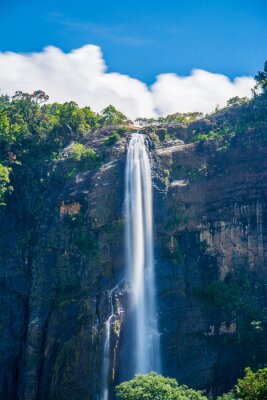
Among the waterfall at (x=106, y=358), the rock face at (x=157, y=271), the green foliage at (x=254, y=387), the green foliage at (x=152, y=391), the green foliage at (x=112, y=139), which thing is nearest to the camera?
the green foliage at (x=254, y=387)

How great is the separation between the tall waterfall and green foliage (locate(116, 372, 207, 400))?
4309mm

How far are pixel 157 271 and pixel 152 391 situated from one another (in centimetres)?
765

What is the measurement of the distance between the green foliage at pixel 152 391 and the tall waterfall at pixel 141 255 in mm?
4309

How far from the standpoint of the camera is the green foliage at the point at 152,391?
2116 cm

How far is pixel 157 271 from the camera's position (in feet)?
92.6

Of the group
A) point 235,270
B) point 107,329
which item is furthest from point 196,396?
point 235,270

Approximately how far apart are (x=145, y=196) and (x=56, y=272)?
5440mm

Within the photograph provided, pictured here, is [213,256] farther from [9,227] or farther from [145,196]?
[9,227]

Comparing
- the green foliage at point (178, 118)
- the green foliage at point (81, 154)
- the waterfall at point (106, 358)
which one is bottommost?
the waterfall at point (106, 358)

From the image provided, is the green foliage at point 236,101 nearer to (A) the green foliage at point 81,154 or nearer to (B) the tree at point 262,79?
(B) the tree at point 262,79

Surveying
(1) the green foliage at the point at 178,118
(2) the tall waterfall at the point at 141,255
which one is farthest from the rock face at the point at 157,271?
(1) the green foliage at the point at 178,118

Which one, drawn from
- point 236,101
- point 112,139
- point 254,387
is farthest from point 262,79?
point 254,387

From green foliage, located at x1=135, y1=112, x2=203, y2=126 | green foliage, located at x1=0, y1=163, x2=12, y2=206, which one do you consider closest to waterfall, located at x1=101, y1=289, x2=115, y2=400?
green foliage, located at x1=0, y1=163, x2=12, y2=206

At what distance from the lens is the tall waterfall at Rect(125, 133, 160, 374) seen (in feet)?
87.4
